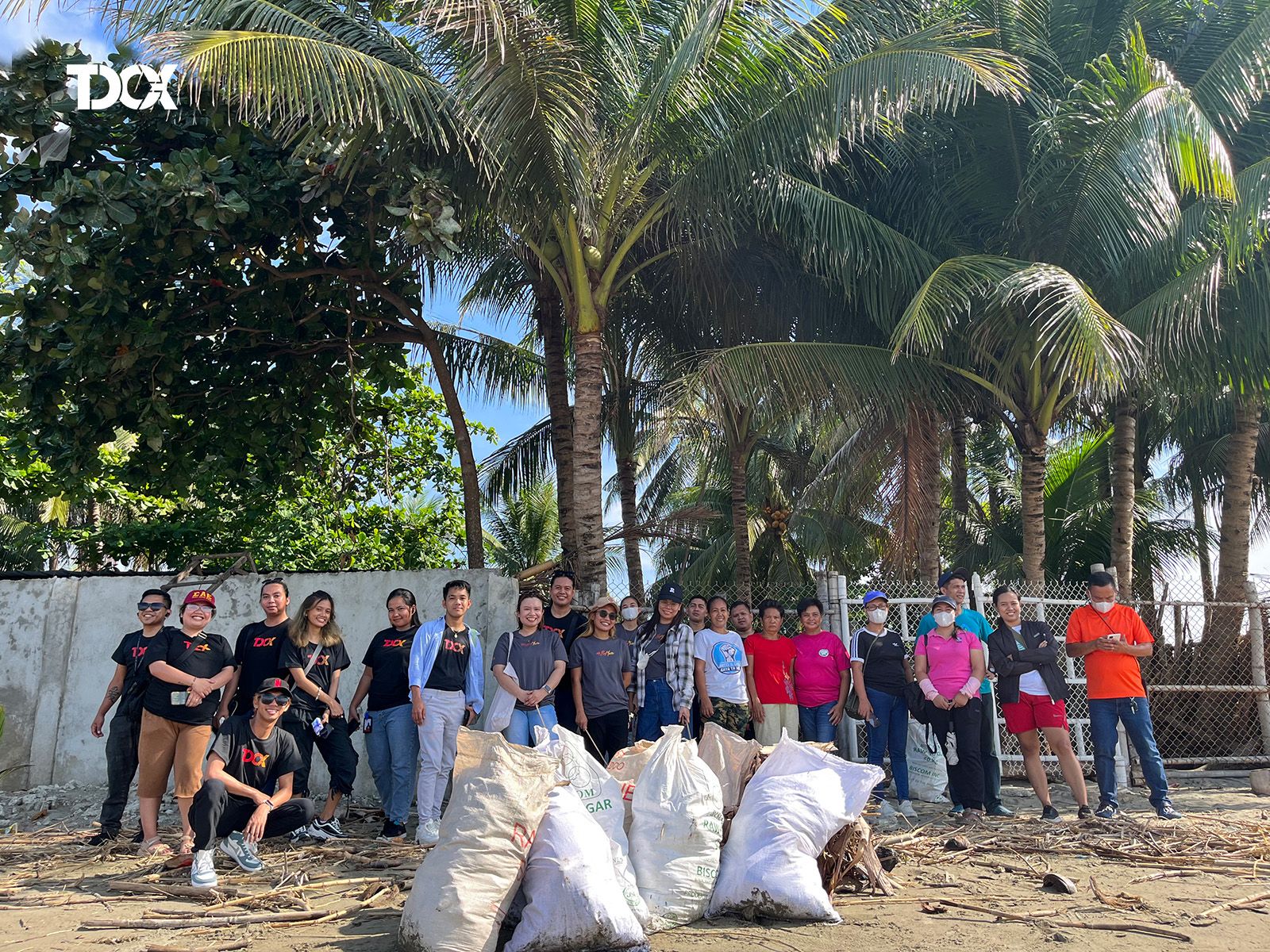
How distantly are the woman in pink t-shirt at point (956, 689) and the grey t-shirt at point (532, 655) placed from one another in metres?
2.60

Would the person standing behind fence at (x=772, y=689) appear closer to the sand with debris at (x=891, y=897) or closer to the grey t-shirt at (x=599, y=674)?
the grey t-shirt at (x=599, y=674)

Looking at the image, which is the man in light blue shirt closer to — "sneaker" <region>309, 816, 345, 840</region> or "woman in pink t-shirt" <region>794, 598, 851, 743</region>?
"woman in pink t-shirt" <region>794, 598, 851, 743</region>

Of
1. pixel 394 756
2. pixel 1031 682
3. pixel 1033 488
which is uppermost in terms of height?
pixel 1033 488

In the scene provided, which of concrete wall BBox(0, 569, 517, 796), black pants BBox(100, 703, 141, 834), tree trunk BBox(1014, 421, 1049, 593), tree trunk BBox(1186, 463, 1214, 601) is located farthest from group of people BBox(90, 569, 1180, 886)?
tree trunk BBox(1186, 463, 1214, 601)

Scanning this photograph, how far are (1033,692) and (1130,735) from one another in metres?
0.82

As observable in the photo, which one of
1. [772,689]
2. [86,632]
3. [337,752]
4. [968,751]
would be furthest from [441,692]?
[86,632]

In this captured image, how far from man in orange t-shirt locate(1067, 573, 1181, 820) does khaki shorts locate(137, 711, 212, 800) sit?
234 inches

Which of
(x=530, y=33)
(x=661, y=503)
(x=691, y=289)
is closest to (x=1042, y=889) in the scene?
(x=530, y=33)

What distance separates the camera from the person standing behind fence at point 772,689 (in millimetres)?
7949

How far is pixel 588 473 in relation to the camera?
8938 millimetres

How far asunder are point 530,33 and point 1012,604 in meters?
5.33

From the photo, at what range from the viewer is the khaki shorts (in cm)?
647

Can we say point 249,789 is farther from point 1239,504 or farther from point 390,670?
point 1239,504

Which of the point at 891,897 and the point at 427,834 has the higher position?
the point at 427,834
